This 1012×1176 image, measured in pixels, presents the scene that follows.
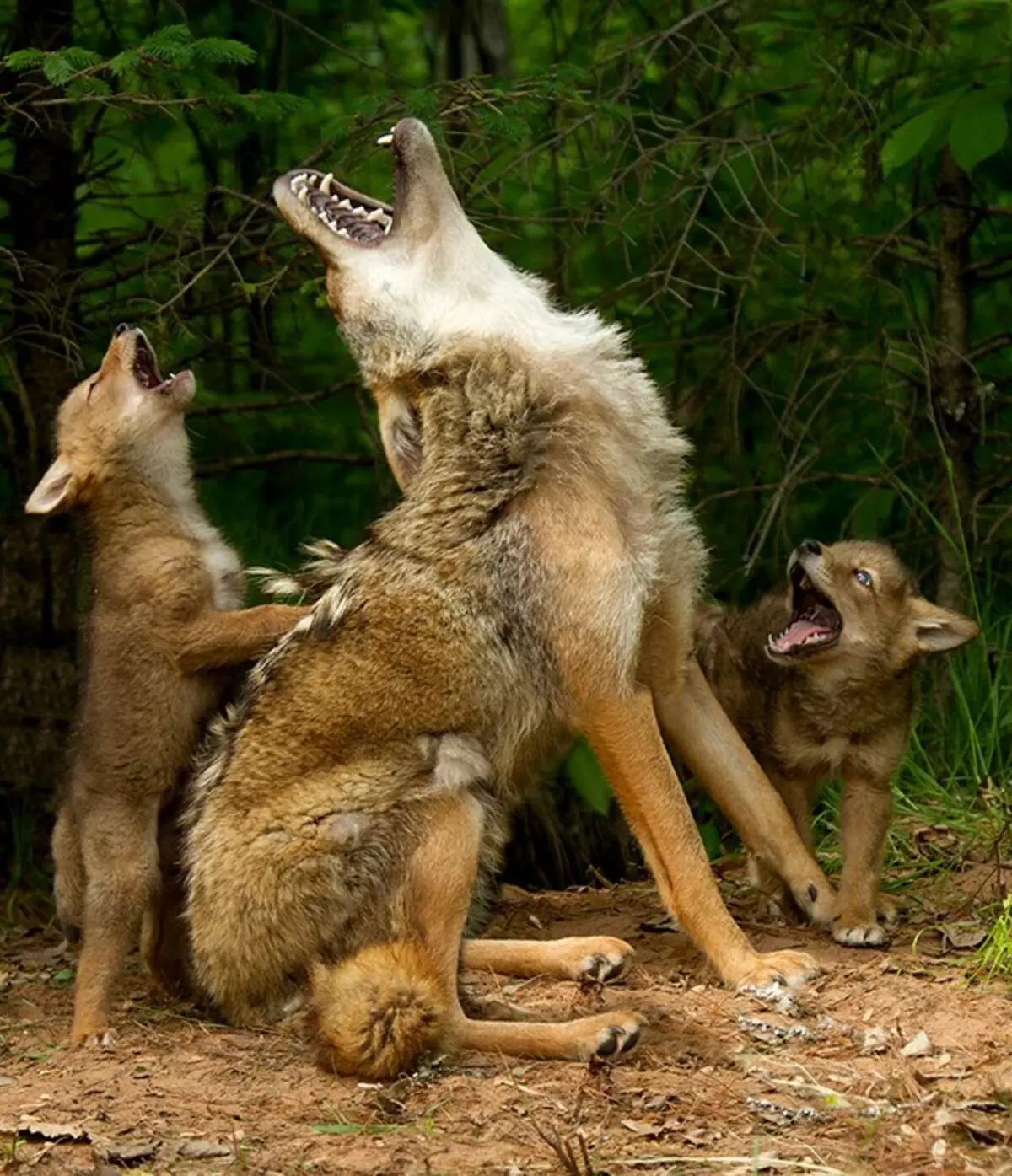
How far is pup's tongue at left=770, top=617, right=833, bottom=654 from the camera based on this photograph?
255 inches

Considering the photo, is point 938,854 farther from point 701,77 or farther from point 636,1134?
point 701,77

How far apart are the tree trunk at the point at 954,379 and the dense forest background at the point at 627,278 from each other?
16 millimetres

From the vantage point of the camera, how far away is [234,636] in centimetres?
596

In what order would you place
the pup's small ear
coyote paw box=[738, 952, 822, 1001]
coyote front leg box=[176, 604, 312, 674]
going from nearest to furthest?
coyote paw box=[738, 952, 822, 1001] < coyote front leg box=[176, 604, 312, 674] < the pup's small ear

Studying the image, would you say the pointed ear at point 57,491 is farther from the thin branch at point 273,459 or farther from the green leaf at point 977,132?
the green leaf at point 977,132

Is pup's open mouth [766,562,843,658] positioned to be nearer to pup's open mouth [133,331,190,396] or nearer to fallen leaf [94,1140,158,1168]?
pup's open mouth [133,331,190,396]

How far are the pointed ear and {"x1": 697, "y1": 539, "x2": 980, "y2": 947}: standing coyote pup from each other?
252 centimetres

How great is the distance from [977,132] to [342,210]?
229 cm

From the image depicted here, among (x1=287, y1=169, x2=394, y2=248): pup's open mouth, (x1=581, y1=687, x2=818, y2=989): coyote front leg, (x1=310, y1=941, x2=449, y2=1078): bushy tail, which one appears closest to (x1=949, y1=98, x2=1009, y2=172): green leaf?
Answer: (x1=287, y1=169, x2=394, y2=248): pup's open mouth

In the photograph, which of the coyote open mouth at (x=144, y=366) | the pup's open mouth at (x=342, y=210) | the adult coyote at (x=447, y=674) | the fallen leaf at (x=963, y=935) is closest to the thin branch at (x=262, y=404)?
the coyote open mouth at (x=144, y=366)

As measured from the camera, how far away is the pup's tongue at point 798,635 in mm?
6473

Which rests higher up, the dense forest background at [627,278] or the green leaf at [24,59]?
the green leaf at [24,59]

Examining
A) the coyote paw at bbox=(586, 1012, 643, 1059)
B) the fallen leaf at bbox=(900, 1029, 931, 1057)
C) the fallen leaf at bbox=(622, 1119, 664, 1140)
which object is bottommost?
the fallen leaf at bbox=(900, 1029, 931, 1057)

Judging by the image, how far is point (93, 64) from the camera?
245 inches
